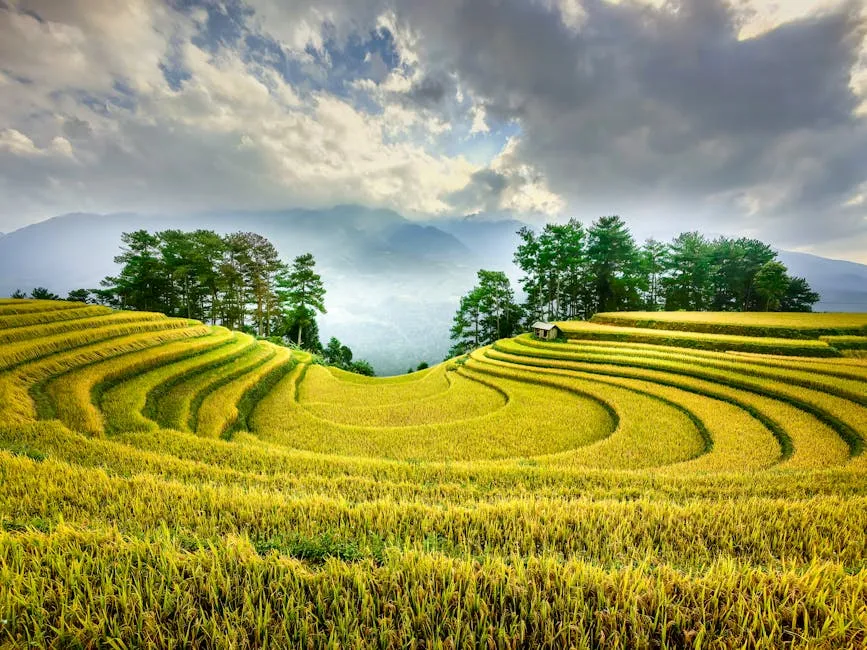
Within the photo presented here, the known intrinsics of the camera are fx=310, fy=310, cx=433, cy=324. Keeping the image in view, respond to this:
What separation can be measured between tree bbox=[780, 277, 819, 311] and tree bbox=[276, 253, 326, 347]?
60.4 meters

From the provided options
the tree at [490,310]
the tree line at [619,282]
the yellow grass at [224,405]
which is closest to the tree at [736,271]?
the tree line at [619,282]

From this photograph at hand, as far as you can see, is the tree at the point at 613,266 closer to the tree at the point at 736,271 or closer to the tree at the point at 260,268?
the tree at the point at 736,271

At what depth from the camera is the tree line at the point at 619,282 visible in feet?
127

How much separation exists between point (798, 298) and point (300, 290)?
6476 cm

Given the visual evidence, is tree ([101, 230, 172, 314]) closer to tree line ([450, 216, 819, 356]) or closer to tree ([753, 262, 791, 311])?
tree line ([450, 216, 819, 356])

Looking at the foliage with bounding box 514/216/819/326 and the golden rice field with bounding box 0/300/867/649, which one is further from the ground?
the foliage with bounding box 514/216/819/326

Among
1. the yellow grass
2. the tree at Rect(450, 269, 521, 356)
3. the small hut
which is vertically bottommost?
the yellow grass

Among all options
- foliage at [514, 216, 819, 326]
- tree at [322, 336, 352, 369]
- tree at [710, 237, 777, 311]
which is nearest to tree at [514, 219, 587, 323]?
foliage at [514, 216, 819, 326]

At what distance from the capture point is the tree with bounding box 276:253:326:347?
32.5 m

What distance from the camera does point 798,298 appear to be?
42375mm

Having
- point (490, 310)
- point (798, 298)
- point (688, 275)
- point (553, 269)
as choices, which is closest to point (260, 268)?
point (490, 310)

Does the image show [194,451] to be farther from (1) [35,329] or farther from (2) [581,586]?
(1) [35,329]

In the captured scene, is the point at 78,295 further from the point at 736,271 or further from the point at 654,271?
the point at 736,271

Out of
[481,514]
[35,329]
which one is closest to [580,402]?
[481,514]
